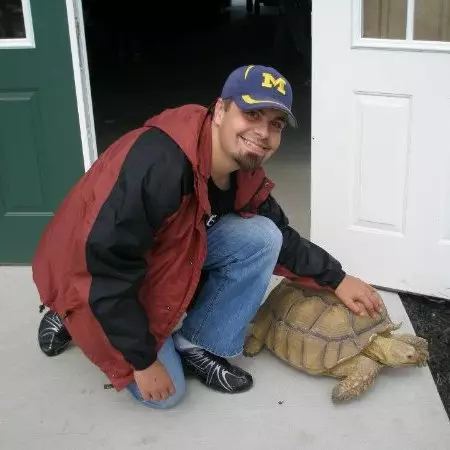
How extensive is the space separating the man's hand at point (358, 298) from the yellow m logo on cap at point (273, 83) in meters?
0.91

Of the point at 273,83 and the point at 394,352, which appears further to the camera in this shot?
the point at 394,352

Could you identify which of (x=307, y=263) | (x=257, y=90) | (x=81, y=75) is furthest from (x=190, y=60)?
(x=257, y=90)

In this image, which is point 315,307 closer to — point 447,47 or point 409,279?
point 409,279

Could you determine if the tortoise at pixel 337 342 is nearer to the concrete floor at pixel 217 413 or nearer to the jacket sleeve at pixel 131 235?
the concrete floor at pixel 217 413

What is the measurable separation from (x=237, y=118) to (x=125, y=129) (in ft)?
13.9

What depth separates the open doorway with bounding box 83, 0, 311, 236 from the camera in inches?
224

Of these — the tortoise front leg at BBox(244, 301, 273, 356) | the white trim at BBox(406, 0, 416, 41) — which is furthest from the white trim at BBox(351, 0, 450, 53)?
Answer: the tortoise front leg at BBox(244, 301, 273, 356)

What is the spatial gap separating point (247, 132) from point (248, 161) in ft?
0.33

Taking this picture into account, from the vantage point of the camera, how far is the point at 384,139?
327 centimetres

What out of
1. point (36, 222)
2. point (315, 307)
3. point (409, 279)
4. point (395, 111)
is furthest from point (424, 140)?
point (36, 222)

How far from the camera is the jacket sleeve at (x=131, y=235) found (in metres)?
2.25

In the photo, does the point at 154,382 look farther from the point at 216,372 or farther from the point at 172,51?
the point at 172,51

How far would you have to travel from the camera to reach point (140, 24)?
13617 millimetres

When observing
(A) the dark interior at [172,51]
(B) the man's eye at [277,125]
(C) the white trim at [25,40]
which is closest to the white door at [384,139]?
(B) the man's eye at [277,125]
